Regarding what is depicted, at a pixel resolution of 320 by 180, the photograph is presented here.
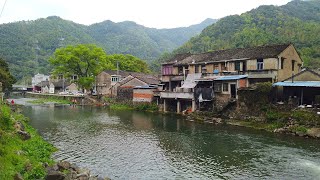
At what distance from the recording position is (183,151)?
23.6 meters

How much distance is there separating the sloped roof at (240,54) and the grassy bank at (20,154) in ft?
98.8

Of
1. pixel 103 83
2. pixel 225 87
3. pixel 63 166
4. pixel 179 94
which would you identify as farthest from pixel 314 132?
pixel 103 83

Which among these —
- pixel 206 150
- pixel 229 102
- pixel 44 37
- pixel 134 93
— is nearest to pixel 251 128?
pixel 229 102

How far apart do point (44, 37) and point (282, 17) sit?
420ft

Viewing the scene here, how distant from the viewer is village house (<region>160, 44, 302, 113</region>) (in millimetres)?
38719

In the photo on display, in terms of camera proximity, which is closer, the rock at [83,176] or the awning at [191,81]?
the rock at [83,176]

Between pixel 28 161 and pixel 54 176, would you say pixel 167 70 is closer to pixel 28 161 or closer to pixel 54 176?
pixel 28 161

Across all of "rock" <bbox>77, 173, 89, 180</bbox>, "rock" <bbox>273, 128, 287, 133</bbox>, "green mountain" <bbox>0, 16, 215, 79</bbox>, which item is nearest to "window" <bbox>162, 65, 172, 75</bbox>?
"rock" <bbox>273, 128, 287, 133</bbox>

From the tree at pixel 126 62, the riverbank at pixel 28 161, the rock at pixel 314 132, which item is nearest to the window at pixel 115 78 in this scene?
the tree at pixel 126 62

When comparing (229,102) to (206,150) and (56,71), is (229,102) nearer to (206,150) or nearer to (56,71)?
(206,150)

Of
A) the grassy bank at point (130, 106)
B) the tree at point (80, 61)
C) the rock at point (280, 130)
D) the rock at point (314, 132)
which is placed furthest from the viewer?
the tree at point (80, 61)

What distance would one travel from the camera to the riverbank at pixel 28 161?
47.7ft

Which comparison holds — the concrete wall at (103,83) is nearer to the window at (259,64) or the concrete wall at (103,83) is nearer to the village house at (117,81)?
the village house at (117,81)

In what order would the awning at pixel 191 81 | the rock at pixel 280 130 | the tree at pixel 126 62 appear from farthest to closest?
the tree at pixel 126 62 → the awning at pixel 191 81 → the rock at pixel 280 130
